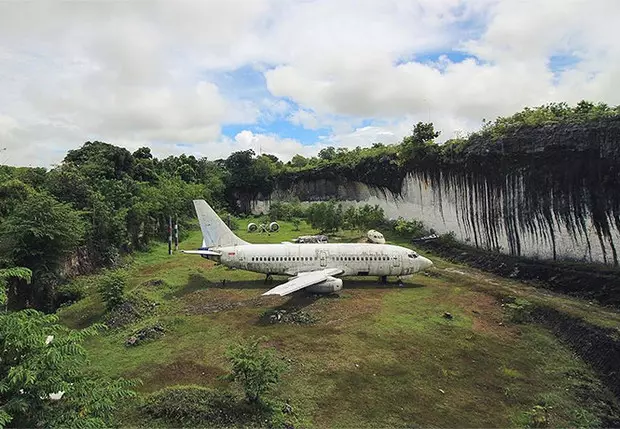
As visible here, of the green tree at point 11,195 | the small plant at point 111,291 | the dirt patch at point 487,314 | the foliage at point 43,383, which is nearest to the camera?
the foliage at point 43,383

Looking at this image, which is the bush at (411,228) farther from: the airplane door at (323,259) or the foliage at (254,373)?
the foliage at (254,373)

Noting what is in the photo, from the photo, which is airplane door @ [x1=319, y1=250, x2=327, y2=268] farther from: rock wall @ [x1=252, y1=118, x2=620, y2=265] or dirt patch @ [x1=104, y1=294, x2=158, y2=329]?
rock wall @ [x1=252, y1=118, x2=620, y2=265]

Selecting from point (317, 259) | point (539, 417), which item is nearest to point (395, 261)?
point (317, 259)

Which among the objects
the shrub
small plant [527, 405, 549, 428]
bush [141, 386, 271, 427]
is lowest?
small plant [527, 405, 549, 428]

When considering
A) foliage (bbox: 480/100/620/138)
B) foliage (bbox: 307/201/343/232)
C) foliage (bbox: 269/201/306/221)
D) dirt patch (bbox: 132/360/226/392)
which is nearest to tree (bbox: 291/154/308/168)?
foliage (bbox: 269/201/306/221)

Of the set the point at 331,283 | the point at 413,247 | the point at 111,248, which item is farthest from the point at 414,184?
the point at 111,248

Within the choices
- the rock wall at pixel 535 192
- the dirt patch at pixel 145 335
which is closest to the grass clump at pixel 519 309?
the rock wall at pixel 535 192
